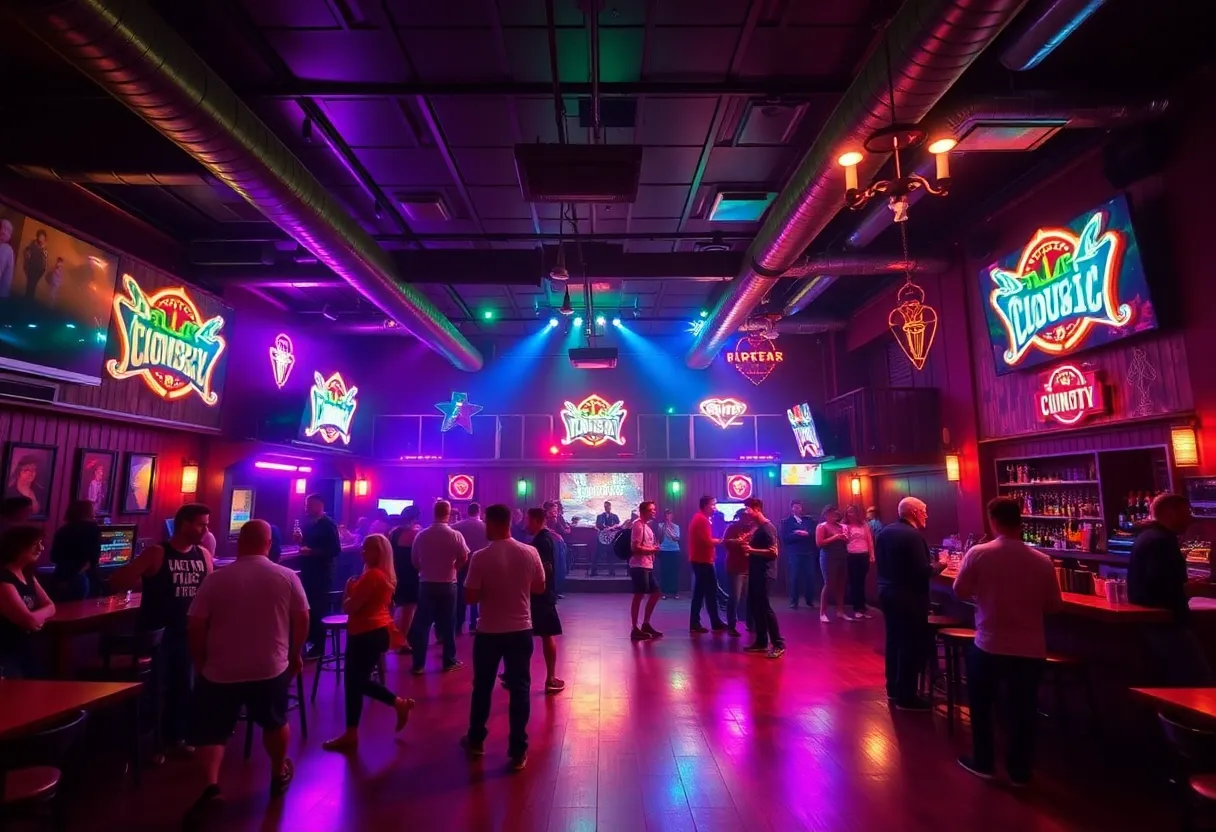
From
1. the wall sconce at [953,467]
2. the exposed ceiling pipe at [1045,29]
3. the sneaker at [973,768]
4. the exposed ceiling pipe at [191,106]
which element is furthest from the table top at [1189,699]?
the exposed ceiling pipe at [191,106]

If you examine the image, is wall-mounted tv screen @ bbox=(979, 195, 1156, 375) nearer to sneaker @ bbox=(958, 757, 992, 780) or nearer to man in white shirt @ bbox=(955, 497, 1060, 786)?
man in white shirt @ bbox=(955, 497, 1060, 786)

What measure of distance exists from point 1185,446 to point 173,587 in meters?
7.98

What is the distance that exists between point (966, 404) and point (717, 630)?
180 inches

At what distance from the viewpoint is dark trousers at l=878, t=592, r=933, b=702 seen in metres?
4.95

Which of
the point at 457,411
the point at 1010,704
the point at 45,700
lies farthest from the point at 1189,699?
the point at 457,411

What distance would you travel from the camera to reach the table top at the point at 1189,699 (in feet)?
8.12

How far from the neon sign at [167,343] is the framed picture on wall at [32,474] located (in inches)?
41.4

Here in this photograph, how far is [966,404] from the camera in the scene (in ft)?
26.8

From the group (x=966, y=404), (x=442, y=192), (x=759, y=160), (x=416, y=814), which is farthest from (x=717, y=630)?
(x=442, y=192)

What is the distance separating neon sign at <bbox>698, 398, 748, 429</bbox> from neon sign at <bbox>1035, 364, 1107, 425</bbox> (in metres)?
6.31

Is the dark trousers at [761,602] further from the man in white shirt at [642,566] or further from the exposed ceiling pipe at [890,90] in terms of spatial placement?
the exposed ceiling pipe at [890,90]

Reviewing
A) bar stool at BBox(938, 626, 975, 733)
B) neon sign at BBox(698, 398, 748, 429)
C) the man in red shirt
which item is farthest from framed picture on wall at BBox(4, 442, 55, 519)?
neon sign at BBox(698, 398, 748, 429)

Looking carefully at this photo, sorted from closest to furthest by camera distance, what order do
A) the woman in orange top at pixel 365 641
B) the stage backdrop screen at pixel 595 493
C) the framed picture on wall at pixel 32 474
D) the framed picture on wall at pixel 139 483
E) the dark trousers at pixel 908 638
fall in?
the woman in orange top at pixel 365 641 → the dark trousers at pixel 908 638 → the framed picture on wall at pixel 32 474 → the framed picture on wall at pixel 139 483 → the stage backdrop screen at pixel 595 493

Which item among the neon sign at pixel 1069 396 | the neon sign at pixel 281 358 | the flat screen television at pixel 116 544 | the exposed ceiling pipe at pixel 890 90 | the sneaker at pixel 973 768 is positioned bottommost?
the sneaker at pixel 973 768
